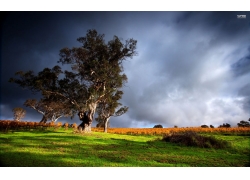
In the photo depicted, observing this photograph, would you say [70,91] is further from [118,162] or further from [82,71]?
[118,162]

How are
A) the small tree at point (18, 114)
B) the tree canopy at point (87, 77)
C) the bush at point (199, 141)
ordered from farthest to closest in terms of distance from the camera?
the small tree at point (18, 114), the tree canopy at point (87, 77), the bush at point (199, 141)

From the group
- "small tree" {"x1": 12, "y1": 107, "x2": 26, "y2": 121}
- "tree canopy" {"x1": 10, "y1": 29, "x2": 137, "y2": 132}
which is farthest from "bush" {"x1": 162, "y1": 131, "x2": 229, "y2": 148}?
"small tree" {"x1": 12, "y1": 107, "x2": 26, "y2": 121}

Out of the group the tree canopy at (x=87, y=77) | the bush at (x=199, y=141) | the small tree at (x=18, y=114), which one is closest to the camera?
the bush at (x=199, y=141)

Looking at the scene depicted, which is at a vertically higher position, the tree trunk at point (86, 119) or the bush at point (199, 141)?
the tree trunk at point (86, 119)

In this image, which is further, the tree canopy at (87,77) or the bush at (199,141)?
the tree canopy at (87,77)

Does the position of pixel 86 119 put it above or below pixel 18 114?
below

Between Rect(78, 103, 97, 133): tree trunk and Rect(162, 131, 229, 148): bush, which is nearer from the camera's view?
Rect(162, 131, 229, 148): bush

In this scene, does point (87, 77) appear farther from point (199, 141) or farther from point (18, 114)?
point (18, 114)

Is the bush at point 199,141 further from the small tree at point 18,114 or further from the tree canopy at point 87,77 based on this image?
the small tree at point 18,114

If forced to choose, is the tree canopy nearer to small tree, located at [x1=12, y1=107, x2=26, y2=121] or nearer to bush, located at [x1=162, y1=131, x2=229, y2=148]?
bush, located at [x1=162, y1=131, x2=229, y2=148]

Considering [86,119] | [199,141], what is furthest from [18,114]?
[199,141]

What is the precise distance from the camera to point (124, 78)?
25281mm

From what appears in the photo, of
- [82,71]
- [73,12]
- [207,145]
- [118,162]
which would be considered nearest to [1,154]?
[118,162]

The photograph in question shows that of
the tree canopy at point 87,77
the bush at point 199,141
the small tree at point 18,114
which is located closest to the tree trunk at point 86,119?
the tree canopy at point 87,77
